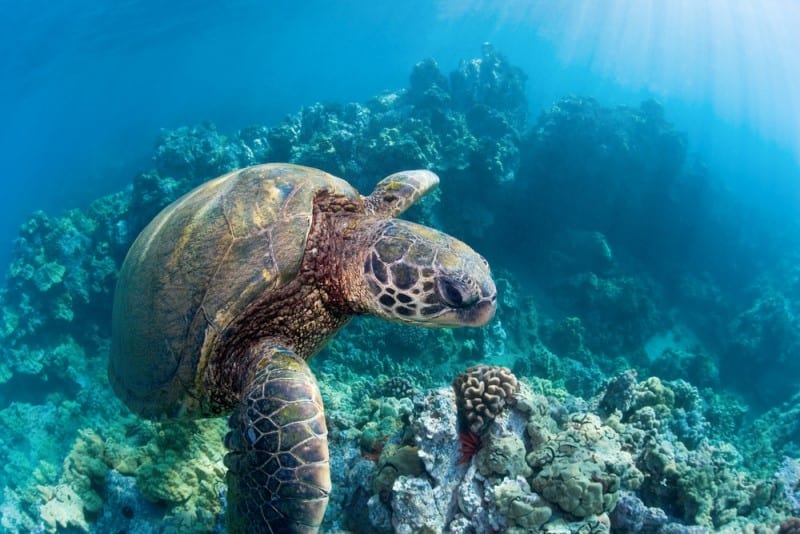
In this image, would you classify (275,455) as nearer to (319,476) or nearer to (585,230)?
(319,476)

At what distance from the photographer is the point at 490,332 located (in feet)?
28.5

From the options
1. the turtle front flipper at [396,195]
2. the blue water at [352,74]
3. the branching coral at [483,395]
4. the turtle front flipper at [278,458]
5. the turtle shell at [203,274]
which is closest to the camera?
the turtle front flipper at [278,458]

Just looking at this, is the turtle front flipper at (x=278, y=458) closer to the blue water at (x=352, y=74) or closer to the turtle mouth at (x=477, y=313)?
the turtle mouth at (x=477, y=313)

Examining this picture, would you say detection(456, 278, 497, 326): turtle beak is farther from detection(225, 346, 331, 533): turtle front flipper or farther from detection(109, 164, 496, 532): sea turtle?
detection(225, 346, 331, 533): turtle front flipper

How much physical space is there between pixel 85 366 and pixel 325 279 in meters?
9.32

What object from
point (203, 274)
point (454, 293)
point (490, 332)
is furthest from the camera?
point (490, 332)

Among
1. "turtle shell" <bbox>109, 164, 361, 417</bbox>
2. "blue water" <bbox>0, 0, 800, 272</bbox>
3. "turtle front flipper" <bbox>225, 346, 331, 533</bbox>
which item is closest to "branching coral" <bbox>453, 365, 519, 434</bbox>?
"turtle front flipper" <bbox>225, 346, 331, 533</bbox>

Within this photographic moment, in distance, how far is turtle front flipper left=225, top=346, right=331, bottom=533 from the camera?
1.97 meters

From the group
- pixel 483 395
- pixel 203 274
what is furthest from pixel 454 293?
pixel 203 274

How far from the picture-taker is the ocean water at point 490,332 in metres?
3.10

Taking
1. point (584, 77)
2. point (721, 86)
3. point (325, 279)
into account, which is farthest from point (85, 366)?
point (721, 86)

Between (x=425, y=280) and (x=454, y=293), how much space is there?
7.2 inches

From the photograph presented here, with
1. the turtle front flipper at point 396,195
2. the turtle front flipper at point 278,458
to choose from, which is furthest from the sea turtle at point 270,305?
the turtle front flipper at point 396,195

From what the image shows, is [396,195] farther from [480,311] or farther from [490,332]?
[490,332]
